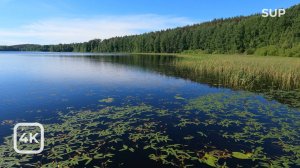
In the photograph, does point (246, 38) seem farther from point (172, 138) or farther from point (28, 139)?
point (28, 139)

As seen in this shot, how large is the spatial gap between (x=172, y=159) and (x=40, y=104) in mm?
10123

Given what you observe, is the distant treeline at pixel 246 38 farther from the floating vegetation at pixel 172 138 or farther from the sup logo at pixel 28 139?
the sup logo at pixel 28 139

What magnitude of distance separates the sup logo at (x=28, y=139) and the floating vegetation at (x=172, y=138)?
10.7 inches

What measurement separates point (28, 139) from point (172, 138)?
17.8ft

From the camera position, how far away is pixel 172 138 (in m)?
9.59

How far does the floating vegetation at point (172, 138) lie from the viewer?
304 inches

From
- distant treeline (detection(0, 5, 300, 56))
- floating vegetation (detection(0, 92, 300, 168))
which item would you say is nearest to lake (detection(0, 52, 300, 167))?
floating vegetation (detection(0, 92, 300, 168))

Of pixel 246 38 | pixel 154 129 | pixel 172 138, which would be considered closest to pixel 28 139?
pixel 154 129

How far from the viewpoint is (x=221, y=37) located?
95.8 metres

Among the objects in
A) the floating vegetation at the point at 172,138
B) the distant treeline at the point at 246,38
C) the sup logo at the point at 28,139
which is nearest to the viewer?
the floating vegetation at the point at 172,138


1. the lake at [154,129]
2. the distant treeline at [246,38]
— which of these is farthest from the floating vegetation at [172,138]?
the distant treeline at [246,38]

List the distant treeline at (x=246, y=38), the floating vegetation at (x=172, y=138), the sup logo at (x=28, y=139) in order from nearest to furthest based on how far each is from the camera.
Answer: the floating vegetation at (x=172, y=138)
the sup logo at (x=28, y=139)
the distant treeline at (x=246, y=38)

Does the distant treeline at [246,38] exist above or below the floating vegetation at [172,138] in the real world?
above

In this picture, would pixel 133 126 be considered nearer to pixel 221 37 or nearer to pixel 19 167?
pixel 19 167
